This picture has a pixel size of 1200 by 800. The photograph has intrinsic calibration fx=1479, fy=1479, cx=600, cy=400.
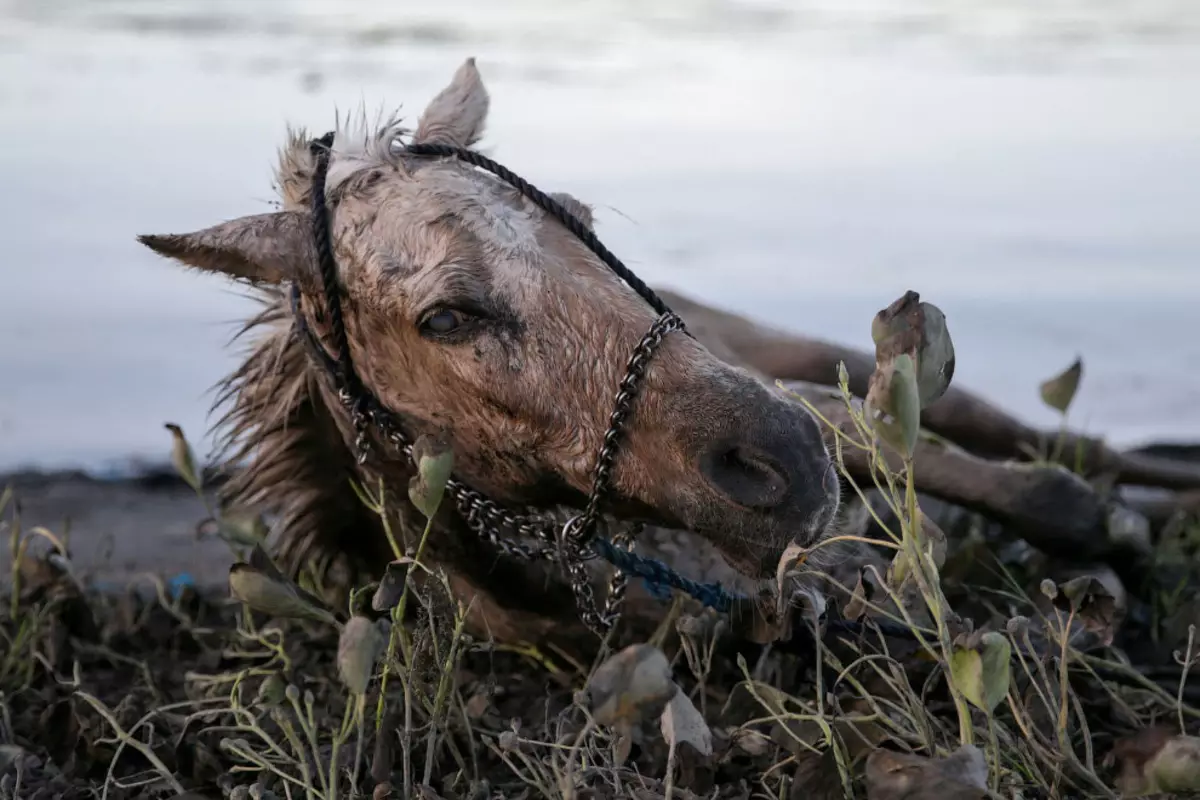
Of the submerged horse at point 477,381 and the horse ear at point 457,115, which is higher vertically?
the horse ear at point 457,115

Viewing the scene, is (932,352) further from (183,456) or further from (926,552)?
(183,456)

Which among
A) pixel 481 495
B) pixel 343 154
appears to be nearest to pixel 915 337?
pixel 481 495

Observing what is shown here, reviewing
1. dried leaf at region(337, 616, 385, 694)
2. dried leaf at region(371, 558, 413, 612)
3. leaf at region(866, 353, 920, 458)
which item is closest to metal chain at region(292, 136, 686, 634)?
dried leaf at region(371, 558, 413, 612)

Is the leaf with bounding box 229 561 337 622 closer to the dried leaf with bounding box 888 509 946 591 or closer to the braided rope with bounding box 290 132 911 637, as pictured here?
the braided rope with bounding box 290 132 911 637

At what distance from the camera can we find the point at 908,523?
2.11 metres

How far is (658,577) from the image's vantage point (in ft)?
9.68

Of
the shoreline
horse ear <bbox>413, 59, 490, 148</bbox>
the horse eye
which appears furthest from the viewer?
the shoreline

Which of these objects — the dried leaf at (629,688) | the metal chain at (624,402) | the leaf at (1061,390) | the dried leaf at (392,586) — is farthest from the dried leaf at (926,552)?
the leaf at (1061,390)

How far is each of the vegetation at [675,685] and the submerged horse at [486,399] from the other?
13cm

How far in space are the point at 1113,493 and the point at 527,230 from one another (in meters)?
2.78

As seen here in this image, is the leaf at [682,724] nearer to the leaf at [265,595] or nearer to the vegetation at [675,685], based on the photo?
the vegetation at [675,685]

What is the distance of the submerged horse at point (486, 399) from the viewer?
101 inches

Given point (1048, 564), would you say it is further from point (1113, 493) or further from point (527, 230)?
point (527, 230)

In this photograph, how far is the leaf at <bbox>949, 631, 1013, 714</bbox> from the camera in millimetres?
1840
